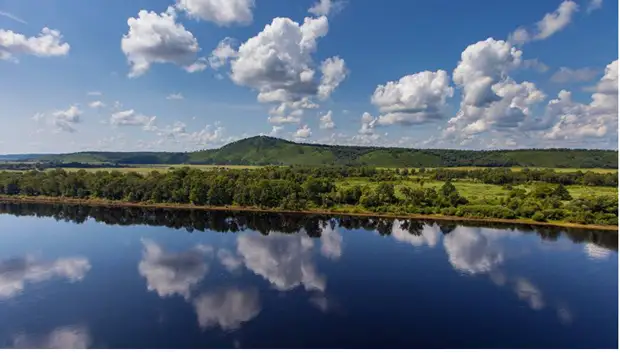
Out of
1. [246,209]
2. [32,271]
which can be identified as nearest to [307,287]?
[32,271]

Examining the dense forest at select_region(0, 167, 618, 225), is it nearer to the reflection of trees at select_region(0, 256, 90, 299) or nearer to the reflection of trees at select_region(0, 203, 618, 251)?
the reflection of trees at select_region(0, 203, 618, 251)

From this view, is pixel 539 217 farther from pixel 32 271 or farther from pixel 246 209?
pixel 32 271

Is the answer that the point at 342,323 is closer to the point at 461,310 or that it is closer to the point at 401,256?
the point at 461,310

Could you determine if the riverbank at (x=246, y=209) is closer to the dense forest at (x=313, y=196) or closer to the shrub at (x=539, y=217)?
the shrub at (x=539, y=217)

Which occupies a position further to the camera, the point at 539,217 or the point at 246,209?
the point at 246,209

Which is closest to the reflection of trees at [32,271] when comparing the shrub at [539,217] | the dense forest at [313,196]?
the dense forest at [313,196]
